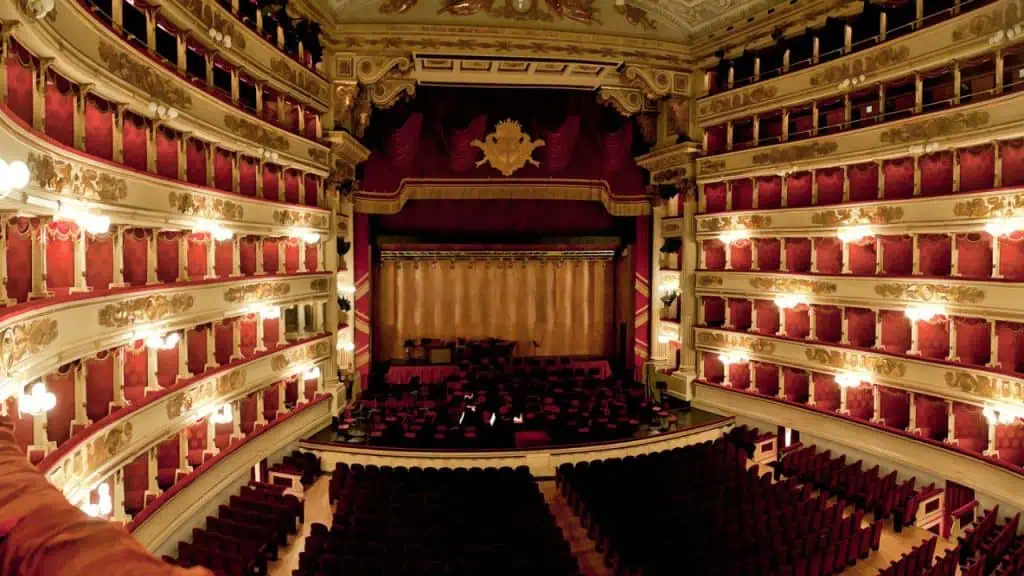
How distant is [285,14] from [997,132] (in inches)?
570

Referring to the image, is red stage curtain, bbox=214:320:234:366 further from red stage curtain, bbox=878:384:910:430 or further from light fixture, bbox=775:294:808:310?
red stage curtain, bbox=878:384:910:430

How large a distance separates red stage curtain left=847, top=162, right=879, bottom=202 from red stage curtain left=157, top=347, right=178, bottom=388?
1455 cm

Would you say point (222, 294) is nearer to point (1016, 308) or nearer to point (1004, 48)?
point (1016, 308)

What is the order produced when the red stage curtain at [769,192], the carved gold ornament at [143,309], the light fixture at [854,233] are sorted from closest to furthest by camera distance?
1. the carved gold ornament at [143,309]
2. the light fixture at [854,233]
3. the red stage curtain at [769,192]

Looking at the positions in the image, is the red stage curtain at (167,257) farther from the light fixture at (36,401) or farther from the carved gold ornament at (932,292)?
the carved gold ornament at (932,292)

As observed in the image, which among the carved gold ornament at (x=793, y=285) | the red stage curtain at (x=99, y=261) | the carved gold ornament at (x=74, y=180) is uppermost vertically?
the carved gold ornament at (x=74, y=180)

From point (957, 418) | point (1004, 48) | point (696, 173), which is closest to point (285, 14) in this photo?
point (696, 173)

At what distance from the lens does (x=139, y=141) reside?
33.0ft

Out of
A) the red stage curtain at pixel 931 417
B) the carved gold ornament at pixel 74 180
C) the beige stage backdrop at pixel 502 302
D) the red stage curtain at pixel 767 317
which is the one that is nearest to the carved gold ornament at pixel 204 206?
the carved gold ornament at pixel 74 180

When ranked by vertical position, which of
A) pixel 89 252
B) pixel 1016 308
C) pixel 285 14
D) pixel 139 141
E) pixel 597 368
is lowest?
pixel 597 368

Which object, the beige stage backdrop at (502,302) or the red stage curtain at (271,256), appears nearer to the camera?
the red stage curtain at (271,256)

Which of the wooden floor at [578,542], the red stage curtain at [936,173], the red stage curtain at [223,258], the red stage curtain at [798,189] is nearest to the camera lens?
the wooden floor at [578,542]

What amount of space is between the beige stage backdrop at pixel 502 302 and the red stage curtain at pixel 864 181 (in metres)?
10.4

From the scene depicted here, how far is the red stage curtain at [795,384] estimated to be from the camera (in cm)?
1675
